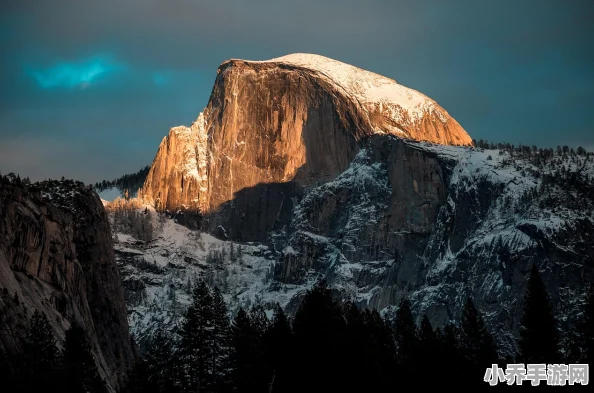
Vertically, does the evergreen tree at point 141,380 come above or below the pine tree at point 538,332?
below

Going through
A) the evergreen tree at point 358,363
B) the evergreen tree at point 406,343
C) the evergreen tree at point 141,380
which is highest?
the evergreen tree at point 406,343

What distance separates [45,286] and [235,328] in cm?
3502

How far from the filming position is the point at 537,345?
9362cm

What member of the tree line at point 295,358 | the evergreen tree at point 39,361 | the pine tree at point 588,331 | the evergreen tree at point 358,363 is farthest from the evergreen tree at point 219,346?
the pine tree at point 588,331

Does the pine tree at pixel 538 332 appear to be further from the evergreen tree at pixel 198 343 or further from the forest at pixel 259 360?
the evergreen tree at pixel 198 343

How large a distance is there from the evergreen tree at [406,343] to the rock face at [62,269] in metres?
28.4

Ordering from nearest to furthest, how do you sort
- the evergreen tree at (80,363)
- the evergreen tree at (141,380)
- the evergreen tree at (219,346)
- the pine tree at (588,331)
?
the evergreen tree at (141,380) → the evergreen tree at (80,363) → the evergreen tree at (219,346) → the pine tree at (588,331)

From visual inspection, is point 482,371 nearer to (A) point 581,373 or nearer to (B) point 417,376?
(B) point 417,376

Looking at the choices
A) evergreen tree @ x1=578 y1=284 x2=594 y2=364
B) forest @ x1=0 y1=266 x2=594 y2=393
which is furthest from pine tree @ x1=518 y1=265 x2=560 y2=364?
evergreen tree @ x1=578 y1=284 x2=594 y2=364

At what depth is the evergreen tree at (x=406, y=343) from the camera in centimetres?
8881

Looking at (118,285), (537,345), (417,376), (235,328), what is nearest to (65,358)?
(235,328)

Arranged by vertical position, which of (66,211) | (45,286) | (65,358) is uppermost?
(66,211)

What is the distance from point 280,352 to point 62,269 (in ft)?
144

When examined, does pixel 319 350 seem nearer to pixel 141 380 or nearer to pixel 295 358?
pixel 295 358
